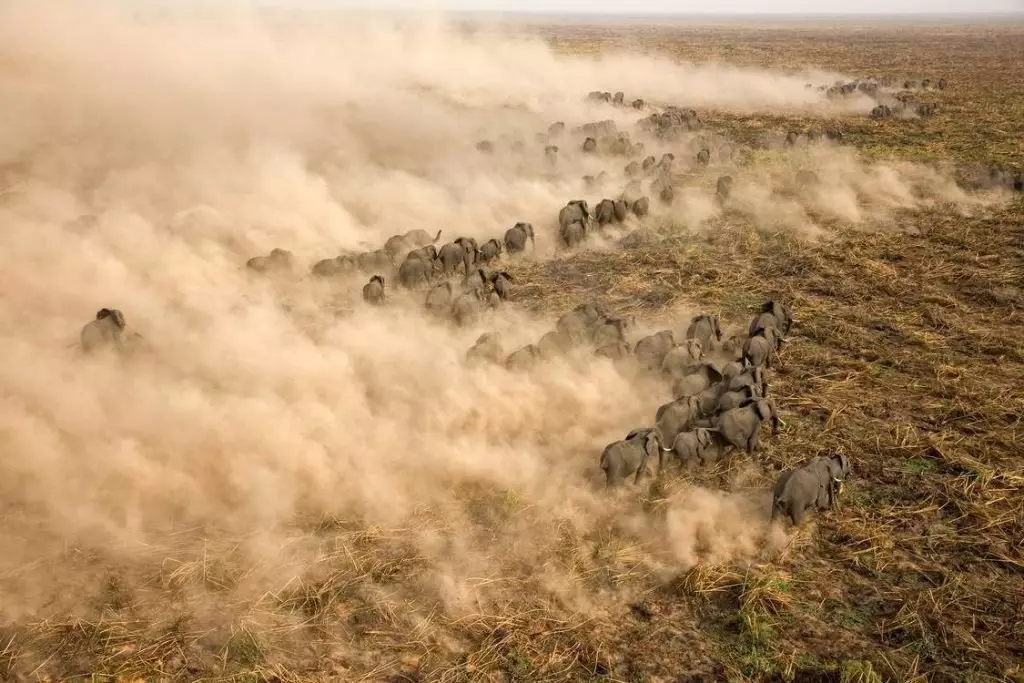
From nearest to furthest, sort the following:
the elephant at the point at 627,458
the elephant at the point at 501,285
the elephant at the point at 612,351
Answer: the elephant at the point at 627,458, the elephant at the point at 612,351, the elephant at the point at 501,285

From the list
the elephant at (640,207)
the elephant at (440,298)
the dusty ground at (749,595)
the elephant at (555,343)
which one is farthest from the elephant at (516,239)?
the dusty ground at (749,595)

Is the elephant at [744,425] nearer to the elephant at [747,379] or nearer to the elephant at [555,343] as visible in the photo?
the elephant at [747,379]

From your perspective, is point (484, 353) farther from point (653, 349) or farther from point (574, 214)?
point (574, 214)

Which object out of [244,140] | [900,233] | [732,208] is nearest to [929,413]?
[900,233]

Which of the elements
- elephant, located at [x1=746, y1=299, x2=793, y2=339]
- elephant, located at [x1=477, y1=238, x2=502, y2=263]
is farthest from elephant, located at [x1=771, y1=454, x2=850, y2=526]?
elephant, located at [x1=477, y1=238, x2=502, y2=263]

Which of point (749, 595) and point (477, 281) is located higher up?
point (477, 281)

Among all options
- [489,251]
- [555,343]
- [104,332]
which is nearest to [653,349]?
[555,343]
